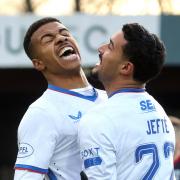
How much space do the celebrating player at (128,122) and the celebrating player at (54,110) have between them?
0.30 metres

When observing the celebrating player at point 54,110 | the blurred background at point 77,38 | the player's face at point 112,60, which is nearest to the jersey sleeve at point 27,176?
the celebrating player at point 54,110

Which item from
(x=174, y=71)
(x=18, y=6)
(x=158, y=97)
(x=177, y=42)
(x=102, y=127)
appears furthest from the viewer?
(x=18, y=6)

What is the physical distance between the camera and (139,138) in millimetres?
3678

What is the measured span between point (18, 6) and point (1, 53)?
401 centimetres

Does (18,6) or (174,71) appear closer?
(174,71)

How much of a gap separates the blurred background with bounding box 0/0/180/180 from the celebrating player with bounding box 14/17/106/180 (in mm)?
6657

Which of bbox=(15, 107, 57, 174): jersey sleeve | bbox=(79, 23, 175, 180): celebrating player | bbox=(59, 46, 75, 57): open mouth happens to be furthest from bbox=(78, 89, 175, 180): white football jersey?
bbox=(59, 46, 75, 57): open mouth

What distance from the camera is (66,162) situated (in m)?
4.02

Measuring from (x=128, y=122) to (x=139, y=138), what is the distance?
0.28 ft

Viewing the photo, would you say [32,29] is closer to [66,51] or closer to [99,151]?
[66,51]

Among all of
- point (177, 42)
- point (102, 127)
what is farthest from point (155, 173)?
point (177, 42)

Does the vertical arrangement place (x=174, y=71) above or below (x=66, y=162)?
below

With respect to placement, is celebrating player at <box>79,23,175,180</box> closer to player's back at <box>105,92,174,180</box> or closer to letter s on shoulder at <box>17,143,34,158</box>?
player's back at <box>105,92,174,180</box>

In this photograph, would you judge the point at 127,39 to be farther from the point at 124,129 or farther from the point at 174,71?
the point at 174,71
